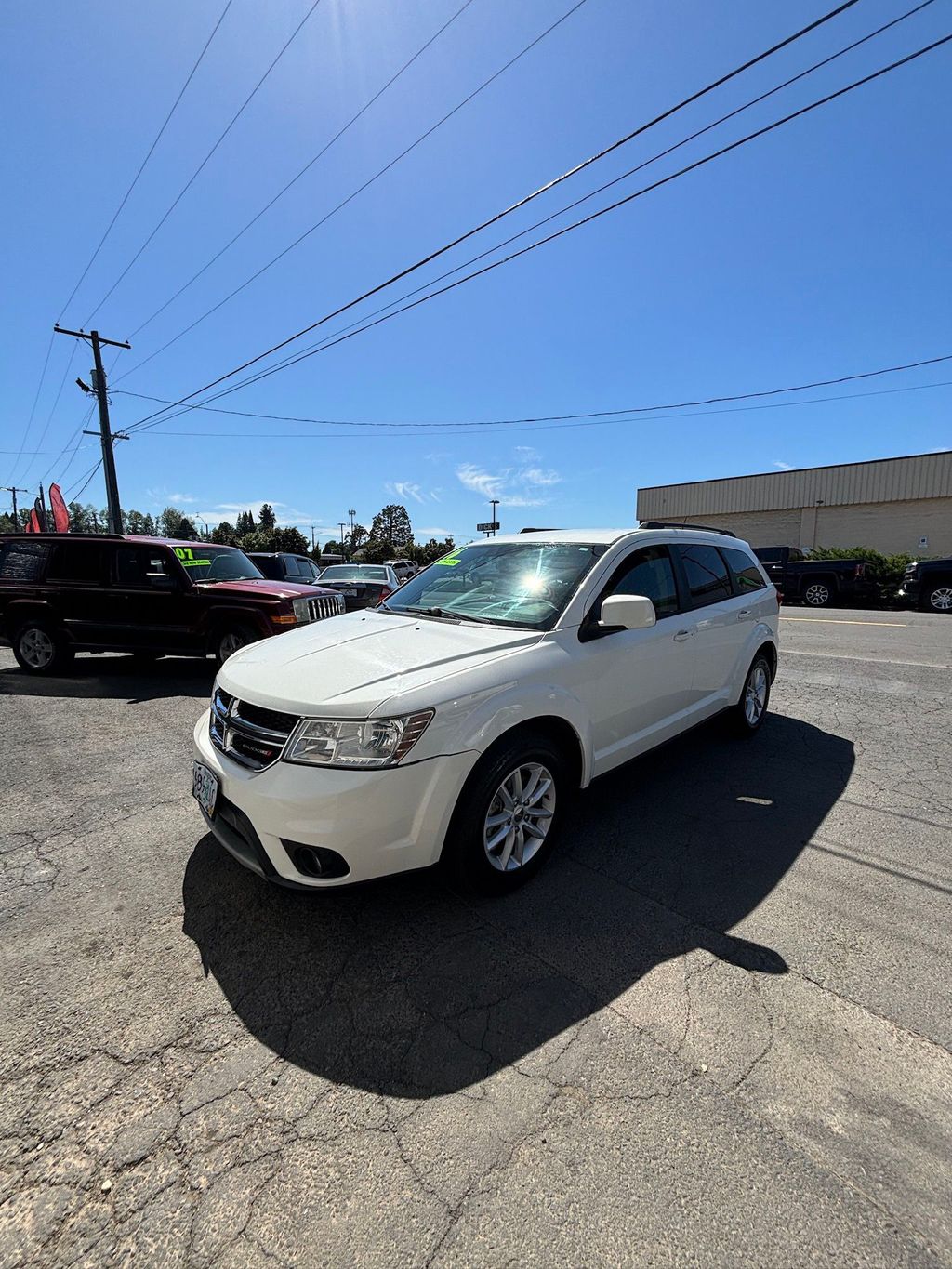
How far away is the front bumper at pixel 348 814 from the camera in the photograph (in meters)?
2.30

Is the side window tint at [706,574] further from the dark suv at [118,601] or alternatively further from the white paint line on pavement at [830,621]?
the white paint line on pavement at [830,621]

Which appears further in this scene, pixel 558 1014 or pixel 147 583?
pixel 147 583

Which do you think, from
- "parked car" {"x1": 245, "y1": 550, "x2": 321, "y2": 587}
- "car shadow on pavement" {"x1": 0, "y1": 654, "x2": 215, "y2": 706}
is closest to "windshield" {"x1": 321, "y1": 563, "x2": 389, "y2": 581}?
"parked car" {"x1": 245, "y1": 550, "x2": 321, "y2": 587}

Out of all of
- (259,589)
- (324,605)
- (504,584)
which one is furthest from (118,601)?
(504,584)

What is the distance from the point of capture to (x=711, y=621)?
14.2ft

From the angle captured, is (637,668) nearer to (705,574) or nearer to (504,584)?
(504,584)

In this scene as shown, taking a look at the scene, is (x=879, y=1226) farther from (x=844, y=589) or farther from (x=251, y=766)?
(x=844, y=589)

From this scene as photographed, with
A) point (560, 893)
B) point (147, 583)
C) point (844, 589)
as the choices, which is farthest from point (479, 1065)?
point (844, 589)

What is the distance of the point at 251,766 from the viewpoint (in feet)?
8.38

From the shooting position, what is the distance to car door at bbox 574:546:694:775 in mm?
3223

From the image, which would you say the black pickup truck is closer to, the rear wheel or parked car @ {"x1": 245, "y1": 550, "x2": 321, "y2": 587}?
the rear wheel

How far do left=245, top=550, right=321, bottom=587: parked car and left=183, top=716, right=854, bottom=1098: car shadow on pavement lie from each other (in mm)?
10815

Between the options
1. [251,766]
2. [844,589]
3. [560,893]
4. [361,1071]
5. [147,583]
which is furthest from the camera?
[844,589]

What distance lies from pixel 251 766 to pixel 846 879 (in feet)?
9.63
